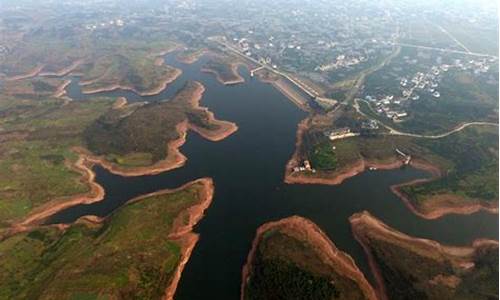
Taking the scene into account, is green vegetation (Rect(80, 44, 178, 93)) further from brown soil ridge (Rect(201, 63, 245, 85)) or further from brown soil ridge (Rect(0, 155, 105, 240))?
brown soil ridge (Rect(0, 155, 105, 240))

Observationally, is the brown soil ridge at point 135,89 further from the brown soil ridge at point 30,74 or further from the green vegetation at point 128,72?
the brown soil ridge at point 30,74

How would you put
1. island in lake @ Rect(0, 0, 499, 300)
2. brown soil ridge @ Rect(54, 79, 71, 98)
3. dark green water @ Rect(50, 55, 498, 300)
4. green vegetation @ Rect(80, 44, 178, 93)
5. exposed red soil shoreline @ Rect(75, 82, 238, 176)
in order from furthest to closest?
green vegetation @ Rect(80, 44, 178, 93) < brown soil ridge @ Rect(54, 79, 71, 98) < exposed red soil shoreline @ Rect(75, 82, 238, 176) < dark green water @ Rect(50, 55, 498, 300) < island in lake @ Rect(0, 0, 499, 300)

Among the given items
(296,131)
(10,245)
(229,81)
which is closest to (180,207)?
(10,245)

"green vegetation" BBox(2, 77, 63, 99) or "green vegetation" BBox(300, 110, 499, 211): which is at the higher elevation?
"green vegetation" BBox(300, 110, 499, 211)

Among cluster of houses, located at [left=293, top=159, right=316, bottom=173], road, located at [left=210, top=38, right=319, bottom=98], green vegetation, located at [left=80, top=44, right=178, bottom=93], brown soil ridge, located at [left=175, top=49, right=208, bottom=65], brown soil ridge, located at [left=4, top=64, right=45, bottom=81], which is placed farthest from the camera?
brown soil ridge, located at [left=175, top=49, right=208, bottom=65]

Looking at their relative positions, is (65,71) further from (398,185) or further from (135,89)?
A: (398,185)

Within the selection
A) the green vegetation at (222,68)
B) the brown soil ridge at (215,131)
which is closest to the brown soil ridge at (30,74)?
the green vegetation at (222,68)

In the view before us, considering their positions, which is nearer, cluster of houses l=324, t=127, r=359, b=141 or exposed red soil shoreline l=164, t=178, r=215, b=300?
exposed red soil shoreline l=164, t=178, r=215, b=300

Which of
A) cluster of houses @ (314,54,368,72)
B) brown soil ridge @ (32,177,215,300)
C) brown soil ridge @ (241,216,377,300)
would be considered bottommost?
cluster of houses @ (314,54,368,72)

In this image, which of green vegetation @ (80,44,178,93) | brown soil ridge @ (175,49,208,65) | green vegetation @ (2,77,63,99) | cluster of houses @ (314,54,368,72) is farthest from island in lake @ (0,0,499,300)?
brown soil ridge @ (175,49,208,65)
